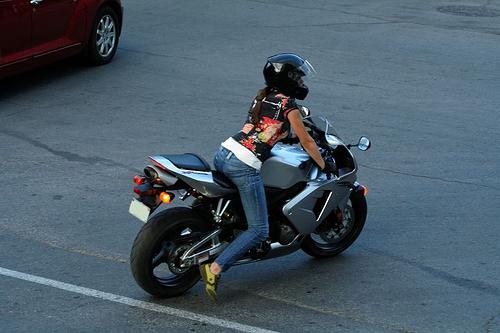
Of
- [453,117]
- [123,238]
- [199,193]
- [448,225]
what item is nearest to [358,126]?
[453,117]

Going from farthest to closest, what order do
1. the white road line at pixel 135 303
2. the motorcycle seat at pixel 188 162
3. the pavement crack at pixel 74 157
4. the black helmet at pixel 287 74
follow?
the pavement crack at pixel 74 157, the black helmet at pixel 287 74, the motorcycle seat at pixel 188 162, the white road line at pixel 135 303

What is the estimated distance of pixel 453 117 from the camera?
12.1 metres

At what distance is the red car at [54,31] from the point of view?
12141 millimetres

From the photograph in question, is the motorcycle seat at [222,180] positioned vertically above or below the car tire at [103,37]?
above

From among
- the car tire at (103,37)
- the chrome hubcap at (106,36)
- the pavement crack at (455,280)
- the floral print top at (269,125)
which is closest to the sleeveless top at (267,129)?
the floral print top at (269,125)

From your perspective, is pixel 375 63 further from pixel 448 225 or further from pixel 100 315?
pixel 100 315

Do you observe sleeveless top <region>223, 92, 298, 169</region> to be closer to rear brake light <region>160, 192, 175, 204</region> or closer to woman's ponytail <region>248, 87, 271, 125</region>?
woman's ponytail <region>248, 87, 271, 125</region>

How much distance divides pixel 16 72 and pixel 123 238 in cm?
472

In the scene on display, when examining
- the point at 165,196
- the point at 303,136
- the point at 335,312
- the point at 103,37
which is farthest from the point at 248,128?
the point at 103,37

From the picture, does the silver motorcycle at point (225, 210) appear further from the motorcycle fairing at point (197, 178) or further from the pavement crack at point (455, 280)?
the pavement crack at point (455, 280)

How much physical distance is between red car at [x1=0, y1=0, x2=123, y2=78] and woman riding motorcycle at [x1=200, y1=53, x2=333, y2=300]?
18.5 feet

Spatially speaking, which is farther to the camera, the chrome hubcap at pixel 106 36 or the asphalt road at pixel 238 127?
the chrome hubcap at pixel 106 36

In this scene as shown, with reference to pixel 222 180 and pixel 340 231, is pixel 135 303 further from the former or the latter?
pixel 340 231

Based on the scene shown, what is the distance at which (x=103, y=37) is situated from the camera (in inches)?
550
